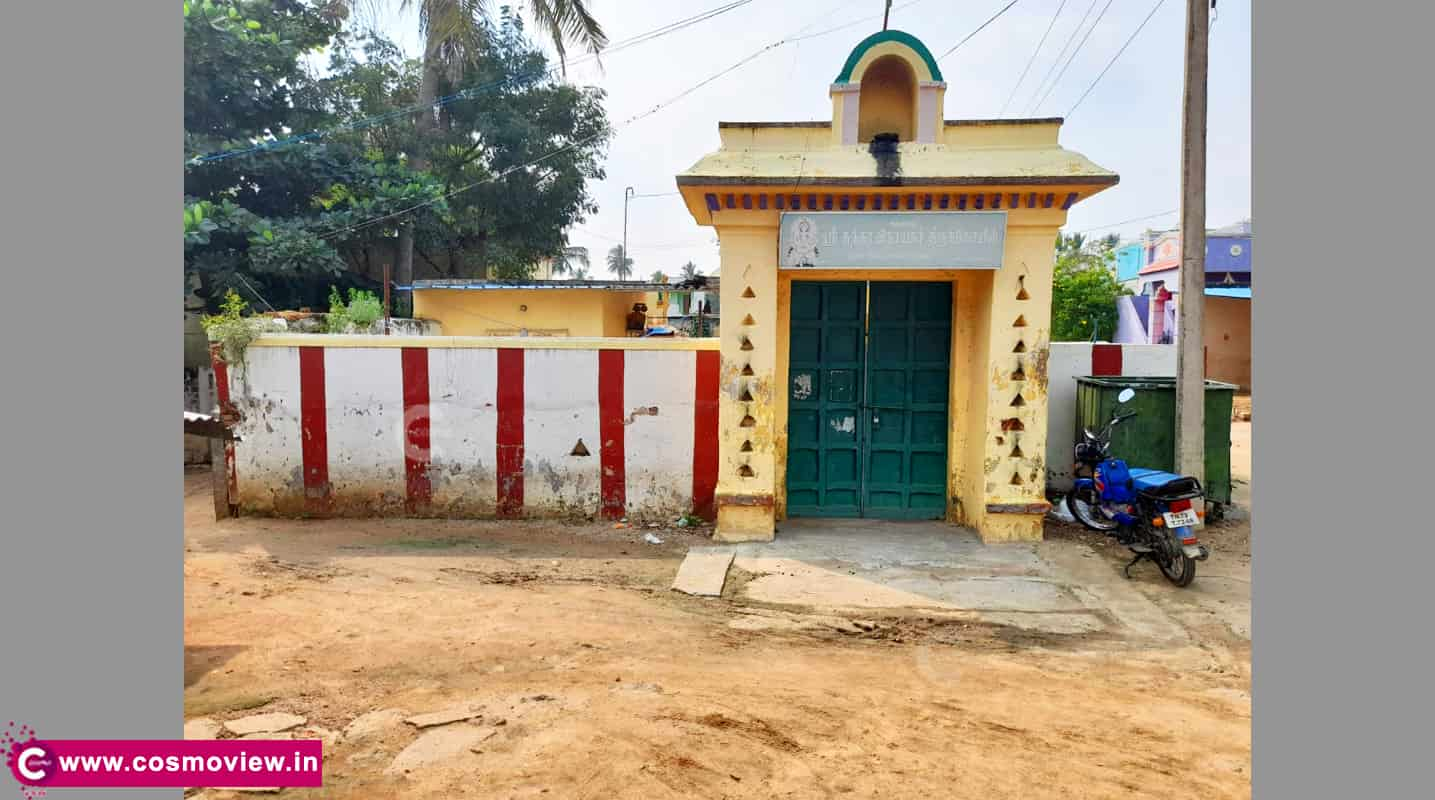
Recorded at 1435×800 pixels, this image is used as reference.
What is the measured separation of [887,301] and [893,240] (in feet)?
3.36

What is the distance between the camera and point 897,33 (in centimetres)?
757

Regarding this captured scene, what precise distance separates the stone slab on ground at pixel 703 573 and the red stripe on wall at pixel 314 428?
13.3 ft

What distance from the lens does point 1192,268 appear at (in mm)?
7977

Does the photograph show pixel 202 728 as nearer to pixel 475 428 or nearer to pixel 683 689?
pixel 683 689

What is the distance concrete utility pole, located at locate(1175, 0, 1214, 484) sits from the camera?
25.7ft

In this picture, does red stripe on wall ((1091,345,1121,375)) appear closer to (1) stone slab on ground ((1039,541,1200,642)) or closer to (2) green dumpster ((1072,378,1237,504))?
(2) green dumpster ((1072,378,1237,504))

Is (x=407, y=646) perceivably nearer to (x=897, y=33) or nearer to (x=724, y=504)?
(x=724, y=504)

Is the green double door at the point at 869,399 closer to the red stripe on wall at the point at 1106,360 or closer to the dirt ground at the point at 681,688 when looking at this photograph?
the dirt ground at the point at 681,688

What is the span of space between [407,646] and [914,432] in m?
5.19

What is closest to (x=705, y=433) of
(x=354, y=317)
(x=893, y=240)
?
(x=893, y=240)

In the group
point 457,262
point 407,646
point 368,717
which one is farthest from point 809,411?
point 457,262

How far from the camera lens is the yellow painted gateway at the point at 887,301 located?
7.25 m

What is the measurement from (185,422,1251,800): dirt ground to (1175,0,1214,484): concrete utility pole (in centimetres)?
160

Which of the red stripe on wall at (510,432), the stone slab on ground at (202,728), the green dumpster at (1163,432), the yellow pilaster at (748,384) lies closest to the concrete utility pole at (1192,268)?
the green dumpster at (1163,432)
